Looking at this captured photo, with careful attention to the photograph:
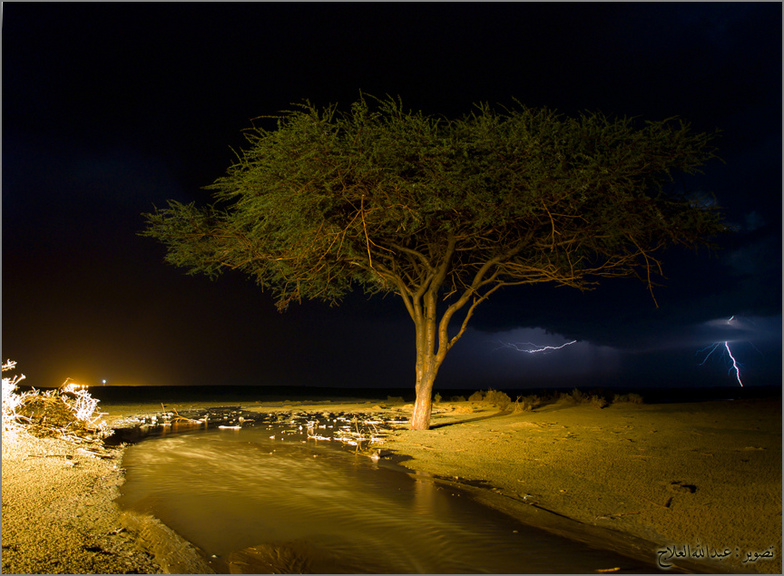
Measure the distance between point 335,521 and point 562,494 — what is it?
3372mm

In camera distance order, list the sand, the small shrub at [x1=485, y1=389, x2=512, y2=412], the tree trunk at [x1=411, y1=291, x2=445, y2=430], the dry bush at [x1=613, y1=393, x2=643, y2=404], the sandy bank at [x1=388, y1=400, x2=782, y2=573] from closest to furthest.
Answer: the sand → the sandy bank at [x1=388, y1=400, x2=782, y2=573] → the tree trunk at [x1=411, y1=291, x2=445, y2=430] → the small shrub at [x1=485, y1=389, x2=512, y2=412] → the dry bush at [x1=613, y1=393, x2=643, y2=404]

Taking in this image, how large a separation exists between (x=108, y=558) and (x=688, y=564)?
5.47 metres

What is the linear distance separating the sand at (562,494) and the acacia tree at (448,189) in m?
4.08

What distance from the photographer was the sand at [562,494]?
475 cm

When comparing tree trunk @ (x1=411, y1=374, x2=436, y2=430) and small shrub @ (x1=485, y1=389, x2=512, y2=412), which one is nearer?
tree trunk @ (x1=411, y1=374, x2=436, y2=430)

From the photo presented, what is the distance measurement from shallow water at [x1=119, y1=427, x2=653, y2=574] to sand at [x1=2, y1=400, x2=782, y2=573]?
0.38 m

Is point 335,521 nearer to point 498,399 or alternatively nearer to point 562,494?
point 562,494

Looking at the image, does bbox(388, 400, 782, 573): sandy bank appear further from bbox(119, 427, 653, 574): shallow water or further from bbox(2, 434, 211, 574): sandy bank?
bbox(2, 434, 211, 574): sandy bank

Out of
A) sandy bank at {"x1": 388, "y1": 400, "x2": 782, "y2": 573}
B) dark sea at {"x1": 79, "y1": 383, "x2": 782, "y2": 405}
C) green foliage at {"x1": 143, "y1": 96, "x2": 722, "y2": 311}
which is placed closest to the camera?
sandy bank at {"x1": 388, "y1": 400, "x2": 782, "y2": 573}

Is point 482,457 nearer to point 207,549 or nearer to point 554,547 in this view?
point 554,547

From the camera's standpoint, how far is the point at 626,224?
13.0m

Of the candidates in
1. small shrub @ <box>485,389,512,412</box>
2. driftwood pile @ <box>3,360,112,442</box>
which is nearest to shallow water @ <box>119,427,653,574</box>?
driftwood pile @ <box>3,360,112,442</box>

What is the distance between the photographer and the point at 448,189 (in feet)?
38.8

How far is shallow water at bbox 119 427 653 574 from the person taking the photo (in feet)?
15.6
